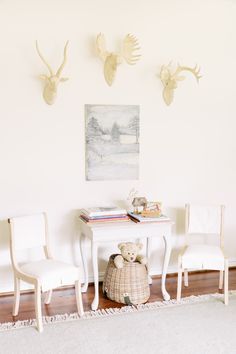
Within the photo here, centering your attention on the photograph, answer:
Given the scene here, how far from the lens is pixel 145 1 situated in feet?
11.3

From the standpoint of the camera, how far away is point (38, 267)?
287cm

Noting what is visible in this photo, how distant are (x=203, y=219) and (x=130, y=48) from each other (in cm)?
166

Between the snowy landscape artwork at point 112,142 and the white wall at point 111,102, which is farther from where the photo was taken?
the snowy landscape artwork at point 112,142

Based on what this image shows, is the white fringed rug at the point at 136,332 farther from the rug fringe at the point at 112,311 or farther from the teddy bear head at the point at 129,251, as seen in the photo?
the teddy bear head at the point at 129,251

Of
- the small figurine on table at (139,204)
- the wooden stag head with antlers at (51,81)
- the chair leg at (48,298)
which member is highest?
the wooden stag head with antlers at (51,81)

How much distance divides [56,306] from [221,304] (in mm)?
1328

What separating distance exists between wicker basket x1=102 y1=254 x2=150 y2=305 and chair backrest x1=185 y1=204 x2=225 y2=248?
27.0 inches

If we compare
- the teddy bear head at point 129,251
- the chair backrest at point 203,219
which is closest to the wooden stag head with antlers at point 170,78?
the chair backrest at point 203,219

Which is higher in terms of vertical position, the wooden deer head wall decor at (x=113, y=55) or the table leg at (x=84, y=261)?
the wooden deer head wall decor at (x=113, y=55)

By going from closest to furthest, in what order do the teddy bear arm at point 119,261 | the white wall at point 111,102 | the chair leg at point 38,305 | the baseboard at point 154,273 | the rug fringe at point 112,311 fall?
the chair leg at point 38,305
the rug fringe at point 112,311
the teddy bear arm at point 119,261
the white wall at point 111,102
the baseboard at point 154,273

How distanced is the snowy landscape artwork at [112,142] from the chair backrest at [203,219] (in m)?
0.61

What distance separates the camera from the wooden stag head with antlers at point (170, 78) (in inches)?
138

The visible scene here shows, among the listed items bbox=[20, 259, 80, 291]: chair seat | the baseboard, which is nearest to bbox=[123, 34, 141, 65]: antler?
bbox=[20, 259, 80, 291]: chair seat

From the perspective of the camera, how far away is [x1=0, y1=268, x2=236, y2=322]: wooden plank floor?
118 inches
